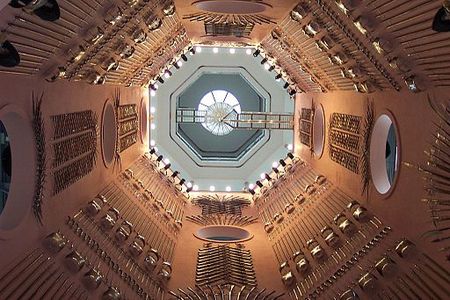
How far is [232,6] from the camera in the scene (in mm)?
8961

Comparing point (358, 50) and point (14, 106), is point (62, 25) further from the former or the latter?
A: point (358, 50)

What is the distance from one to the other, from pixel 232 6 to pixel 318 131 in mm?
4138

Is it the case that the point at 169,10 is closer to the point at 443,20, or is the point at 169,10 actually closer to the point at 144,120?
the point at 144,120

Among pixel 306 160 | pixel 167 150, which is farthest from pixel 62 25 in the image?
pixel 167 150

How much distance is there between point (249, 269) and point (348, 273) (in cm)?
181

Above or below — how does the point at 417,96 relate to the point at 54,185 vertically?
above

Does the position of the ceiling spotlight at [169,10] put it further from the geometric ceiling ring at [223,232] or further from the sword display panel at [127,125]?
the geometric ceiling ring at [223,232]

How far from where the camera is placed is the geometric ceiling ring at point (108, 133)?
971cm

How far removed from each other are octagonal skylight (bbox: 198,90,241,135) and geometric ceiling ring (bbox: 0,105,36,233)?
11678mm

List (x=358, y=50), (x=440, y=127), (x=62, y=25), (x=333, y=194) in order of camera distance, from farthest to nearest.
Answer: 1. (x=333, y=194)
2. (x=358, y=50)
3. (x=62, y=25)
4. (x=440, y=127)

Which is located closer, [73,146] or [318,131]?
[73,146]

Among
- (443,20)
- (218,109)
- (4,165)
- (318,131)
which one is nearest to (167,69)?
(218,109)

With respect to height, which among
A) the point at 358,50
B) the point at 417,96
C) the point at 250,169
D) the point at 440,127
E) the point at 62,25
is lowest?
the point at 440,127

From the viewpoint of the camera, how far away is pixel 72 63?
6934 mm
